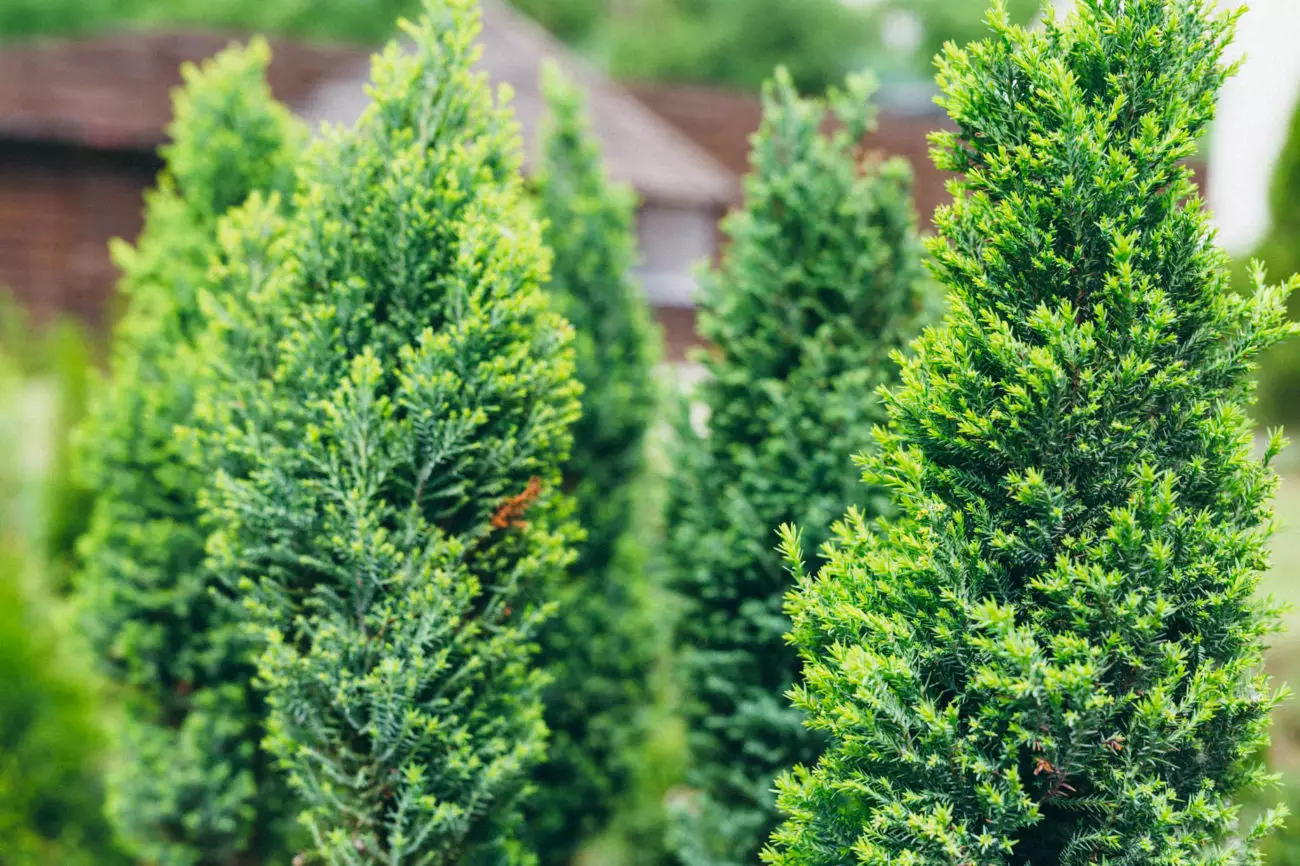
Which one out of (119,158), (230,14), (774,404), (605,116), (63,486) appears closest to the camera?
(774,404)

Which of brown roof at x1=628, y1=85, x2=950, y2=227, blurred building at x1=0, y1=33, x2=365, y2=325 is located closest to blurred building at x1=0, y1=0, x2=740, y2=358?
blurred building at x1=0, y1=33, x2=365, y2=325

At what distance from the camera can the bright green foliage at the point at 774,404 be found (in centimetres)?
631

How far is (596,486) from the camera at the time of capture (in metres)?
8.16

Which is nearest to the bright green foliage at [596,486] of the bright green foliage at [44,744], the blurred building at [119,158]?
the bright green foliage at [44,744]

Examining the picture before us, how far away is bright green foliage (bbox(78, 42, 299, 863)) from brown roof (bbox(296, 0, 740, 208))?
31.1ft

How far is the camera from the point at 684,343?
69.3 ft

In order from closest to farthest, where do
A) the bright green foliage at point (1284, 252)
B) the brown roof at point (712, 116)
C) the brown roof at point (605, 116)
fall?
the bright green foliage at point (1284, 252)
the brown roof at point (605, 116)
the brown roof at point (712, 116)

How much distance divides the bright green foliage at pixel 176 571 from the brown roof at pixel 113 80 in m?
12.8

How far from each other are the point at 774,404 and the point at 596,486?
84.2 inches

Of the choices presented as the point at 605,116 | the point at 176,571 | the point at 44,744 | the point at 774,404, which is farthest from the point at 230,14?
the point at 774,404

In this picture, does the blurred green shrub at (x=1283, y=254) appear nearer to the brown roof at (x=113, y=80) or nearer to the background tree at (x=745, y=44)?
the brown roof at (x=113, y=80)

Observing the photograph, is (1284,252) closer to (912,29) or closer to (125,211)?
(125,211)

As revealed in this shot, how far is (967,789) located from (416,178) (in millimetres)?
4167

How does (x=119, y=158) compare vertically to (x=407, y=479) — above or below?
above
